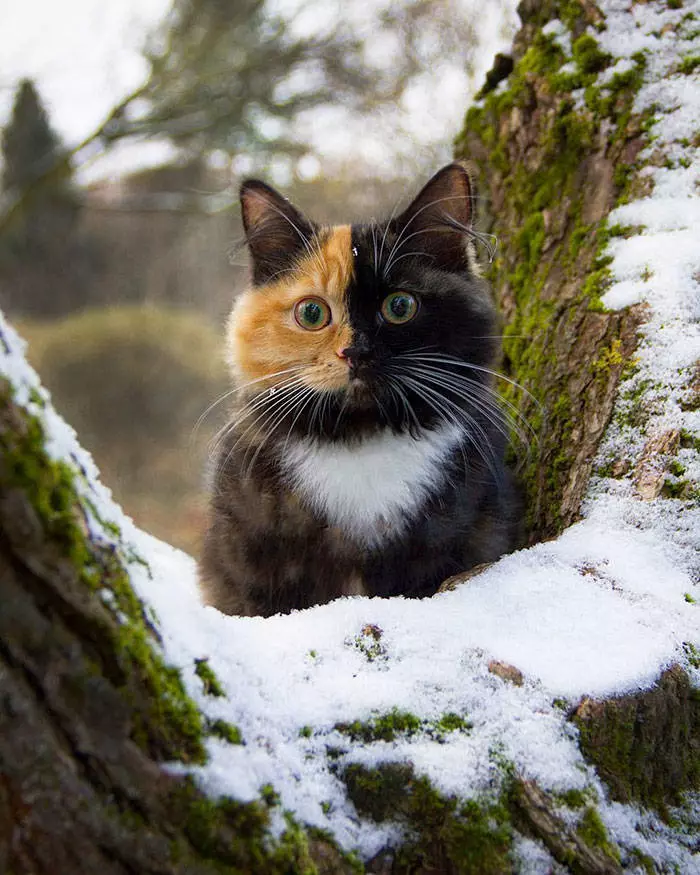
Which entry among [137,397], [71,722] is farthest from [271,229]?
[137,397]

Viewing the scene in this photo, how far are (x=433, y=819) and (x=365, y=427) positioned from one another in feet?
3.02

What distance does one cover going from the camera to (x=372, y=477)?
171 centimetres

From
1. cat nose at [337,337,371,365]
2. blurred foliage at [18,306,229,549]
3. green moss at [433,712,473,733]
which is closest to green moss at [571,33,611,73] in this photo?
cat nose at [337,337,371,365]

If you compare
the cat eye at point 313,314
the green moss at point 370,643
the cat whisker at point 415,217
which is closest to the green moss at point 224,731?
the green moss at point 370,643

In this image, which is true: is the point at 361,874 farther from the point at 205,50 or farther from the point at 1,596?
the point at 205,50

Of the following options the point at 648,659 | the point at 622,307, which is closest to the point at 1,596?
the point at 648,659

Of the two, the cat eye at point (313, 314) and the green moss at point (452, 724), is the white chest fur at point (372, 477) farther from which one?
the green moss at point (452, 724)

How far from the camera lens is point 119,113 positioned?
9.20 meters

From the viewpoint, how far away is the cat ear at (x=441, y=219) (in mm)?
1889

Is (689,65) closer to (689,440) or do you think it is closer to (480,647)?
(689,440)

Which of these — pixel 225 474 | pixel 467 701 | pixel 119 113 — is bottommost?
pixel 467 701

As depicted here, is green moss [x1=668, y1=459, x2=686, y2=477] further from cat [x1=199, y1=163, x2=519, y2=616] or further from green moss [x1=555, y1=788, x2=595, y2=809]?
green moss [x1=555, y1=788, x2=595, y2=809]

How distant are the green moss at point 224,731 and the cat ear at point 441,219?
1.29m

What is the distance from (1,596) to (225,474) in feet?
3.67
